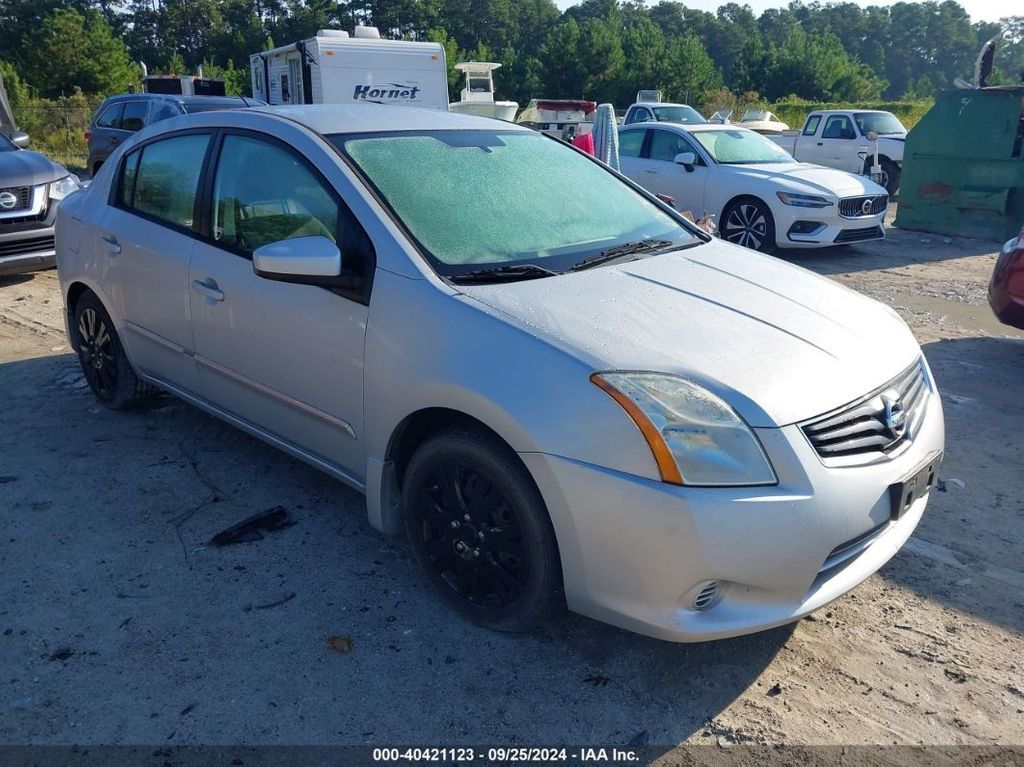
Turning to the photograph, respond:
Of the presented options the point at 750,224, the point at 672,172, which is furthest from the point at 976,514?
the point at 672,172

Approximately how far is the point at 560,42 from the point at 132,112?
1558 inches

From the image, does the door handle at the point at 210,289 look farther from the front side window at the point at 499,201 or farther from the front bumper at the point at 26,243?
the front bumper at the point at 26,243

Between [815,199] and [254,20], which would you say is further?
[254,20]

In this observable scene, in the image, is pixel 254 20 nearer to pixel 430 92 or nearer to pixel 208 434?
pixel 430 92

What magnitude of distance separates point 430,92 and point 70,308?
12484mm

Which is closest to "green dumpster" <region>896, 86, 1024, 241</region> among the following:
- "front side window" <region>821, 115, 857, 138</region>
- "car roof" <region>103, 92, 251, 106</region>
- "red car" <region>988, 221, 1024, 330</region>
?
"front side window" <region>821, 115, 857, 138</region>

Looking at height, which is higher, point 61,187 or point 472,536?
point 61,187

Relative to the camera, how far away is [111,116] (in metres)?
14.2

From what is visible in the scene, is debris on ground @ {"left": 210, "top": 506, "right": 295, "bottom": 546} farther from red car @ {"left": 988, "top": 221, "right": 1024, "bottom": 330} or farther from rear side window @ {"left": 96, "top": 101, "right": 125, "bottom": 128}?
rear side window @ {"left": 96, "top": 101, "right": 125, "bottom": 128}

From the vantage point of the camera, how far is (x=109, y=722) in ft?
8.31

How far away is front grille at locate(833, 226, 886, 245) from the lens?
10.1 m

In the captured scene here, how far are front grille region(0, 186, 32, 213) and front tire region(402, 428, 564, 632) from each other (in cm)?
708

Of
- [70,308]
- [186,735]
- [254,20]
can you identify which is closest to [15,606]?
[186,735]

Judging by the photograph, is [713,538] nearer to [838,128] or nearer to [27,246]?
[27,246]
